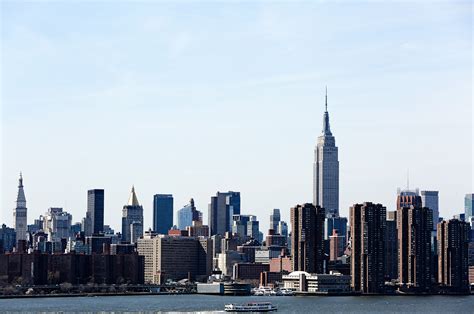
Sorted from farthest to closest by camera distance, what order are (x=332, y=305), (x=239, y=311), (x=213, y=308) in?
(x=332, y=305)
(x=213, y=308)
(x=239, y=311)

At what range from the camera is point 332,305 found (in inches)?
7018

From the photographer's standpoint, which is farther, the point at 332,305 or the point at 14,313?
the point at 332,305

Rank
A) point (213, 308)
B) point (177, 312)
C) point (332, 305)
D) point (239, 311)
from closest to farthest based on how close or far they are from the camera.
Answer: point (177, 312)
point (239, 311)
point (213, 308)
point (332, 305)

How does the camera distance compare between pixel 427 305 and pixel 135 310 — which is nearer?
pixel 135 310

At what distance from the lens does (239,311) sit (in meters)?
156

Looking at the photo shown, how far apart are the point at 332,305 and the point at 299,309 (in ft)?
45.1

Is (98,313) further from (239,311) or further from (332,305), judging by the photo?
(332,305)

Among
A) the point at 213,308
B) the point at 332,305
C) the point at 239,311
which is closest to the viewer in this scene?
the point at 239,311

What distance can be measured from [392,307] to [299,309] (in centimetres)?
1512

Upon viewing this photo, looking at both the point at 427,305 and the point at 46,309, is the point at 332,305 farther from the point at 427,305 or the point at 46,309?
the point at 46,309

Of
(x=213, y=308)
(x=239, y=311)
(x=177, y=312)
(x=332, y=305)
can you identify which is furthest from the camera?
(x=332, y=305)

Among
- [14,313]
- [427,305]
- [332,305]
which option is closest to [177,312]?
[14,313]

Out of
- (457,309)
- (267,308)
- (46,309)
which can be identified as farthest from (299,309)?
(46,309)

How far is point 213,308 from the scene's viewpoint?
547 feet
